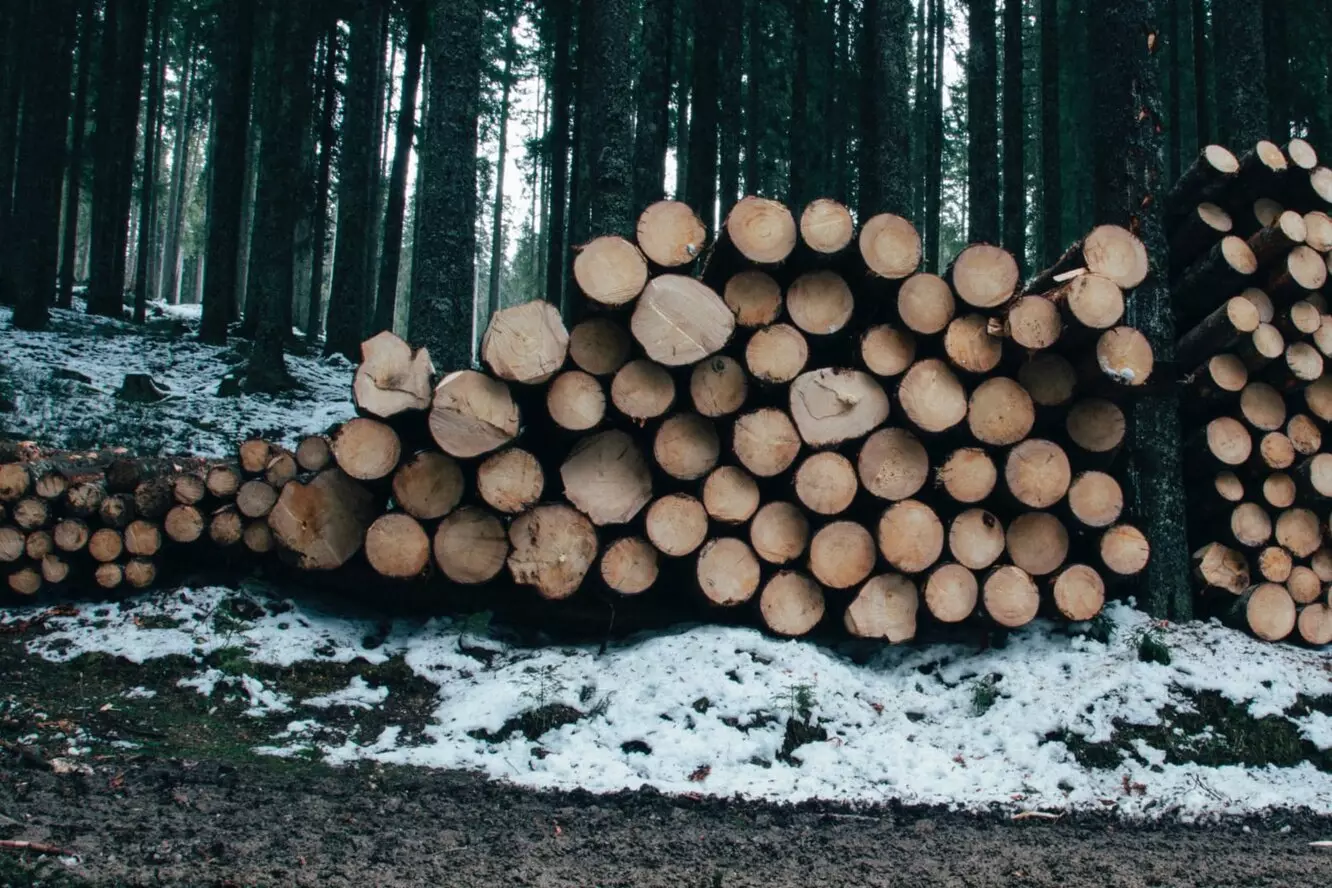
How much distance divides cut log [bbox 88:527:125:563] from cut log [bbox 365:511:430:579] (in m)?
1.67

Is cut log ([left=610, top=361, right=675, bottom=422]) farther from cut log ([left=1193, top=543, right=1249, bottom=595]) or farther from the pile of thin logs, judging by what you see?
cut log ([left=1193, top=543, right=1249, bottom=595])

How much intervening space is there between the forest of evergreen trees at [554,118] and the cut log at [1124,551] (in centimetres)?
266

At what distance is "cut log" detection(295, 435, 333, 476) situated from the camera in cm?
491

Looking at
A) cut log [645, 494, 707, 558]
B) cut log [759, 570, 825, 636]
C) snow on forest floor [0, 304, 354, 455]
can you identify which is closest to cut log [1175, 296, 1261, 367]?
cut log [759, 570, 825, 636]

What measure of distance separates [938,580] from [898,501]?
1.50ft

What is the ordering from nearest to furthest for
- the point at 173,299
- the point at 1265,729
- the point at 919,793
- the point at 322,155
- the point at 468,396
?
the point at 919,793, the point at 1265,729, the point at 468,396, the point at 322,155, the point at 173,299

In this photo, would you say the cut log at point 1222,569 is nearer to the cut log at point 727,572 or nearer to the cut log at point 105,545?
the cut log at point 727,572

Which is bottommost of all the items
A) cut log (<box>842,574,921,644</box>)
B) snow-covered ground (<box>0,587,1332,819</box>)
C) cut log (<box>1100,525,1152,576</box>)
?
snow-covered ground (<box>0,587,1332,819</box>)

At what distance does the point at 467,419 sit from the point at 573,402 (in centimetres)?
55

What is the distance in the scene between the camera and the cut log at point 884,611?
4.54 meters

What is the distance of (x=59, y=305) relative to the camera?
14.9 meters

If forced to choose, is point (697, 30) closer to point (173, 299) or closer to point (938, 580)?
point (938, 580)

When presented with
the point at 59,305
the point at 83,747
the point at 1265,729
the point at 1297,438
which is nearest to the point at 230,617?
the point at 83,747

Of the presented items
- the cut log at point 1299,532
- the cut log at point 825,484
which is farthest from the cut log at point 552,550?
the cut log at point 1299,532
